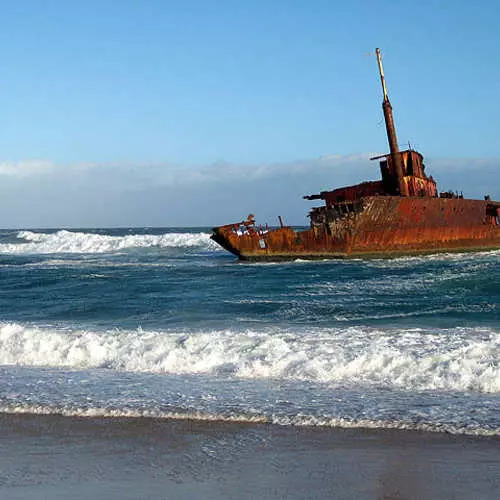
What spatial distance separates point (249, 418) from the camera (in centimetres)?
528

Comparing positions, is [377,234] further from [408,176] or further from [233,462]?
[233,462]

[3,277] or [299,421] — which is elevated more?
[3,277]

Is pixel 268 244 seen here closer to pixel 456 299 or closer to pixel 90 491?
pixel 456 299

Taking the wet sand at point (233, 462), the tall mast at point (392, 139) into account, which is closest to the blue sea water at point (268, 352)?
the wet sand at point (233, 462)

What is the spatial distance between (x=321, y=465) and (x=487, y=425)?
151 cm

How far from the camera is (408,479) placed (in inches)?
152

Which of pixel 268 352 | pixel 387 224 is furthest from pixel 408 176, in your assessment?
pixel 268 352

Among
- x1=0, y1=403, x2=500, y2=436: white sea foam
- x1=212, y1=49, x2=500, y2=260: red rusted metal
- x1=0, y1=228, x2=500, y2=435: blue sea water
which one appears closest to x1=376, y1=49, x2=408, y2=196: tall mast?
x1=212, y1=49, x2=500, y2=260: red rusted metal

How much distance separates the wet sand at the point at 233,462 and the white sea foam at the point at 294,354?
5.96 feet

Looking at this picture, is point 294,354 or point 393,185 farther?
point 393,185

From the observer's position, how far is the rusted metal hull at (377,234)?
2270cm

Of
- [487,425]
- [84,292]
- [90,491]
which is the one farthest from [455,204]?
[90,491]

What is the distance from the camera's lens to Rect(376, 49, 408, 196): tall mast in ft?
80.5

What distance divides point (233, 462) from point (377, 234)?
19.6 metres
